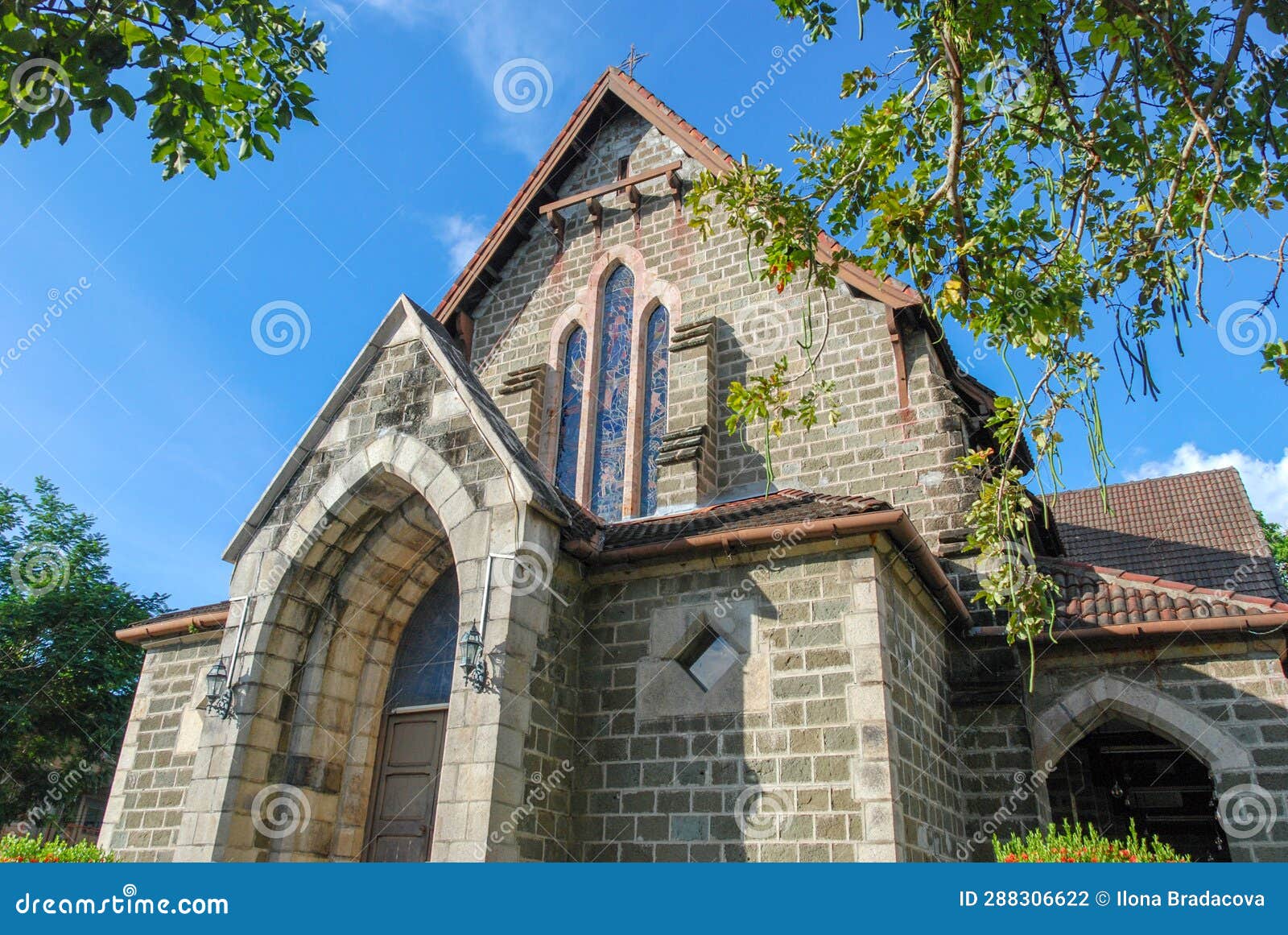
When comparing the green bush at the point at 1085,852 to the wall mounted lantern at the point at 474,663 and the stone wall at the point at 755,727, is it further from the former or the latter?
the wall mounted lantern at the point at 474,663

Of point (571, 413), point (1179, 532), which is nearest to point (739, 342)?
point (571, 413)

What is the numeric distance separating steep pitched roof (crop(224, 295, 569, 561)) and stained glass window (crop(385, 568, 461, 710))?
1.83 m

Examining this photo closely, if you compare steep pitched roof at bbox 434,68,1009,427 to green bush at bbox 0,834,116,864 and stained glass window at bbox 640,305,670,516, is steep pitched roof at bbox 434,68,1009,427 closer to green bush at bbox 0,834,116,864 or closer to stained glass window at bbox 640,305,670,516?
stained glass window at bbox 640,305,670,516

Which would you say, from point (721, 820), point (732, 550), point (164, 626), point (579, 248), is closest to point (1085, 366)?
point (732, 550)

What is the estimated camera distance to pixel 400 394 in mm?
8992

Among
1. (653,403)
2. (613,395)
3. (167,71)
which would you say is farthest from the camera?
(613,395)

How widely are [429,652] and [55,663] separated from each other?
1947cm

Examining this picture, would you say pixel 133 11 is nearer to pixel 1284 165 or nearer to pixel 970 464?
pixel 970 464

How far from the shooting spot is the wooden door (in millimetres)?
8391

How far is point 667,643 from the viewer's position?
8062 mm

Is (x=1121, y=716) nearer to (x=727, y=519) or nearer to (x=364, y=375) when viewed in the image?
(x=727, y=519)

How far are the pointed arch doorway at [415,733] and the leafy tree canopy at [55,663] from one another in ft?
58.6

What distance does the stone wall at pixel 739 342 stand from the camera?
33.8ft

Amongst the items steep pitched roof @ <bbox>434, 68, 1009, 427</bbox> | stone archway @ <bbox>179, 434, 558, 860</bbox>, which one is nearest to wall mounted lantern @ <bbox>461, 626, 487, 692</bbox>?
stone archway @ <bbox>179, 434, 558, 860</bbox>
